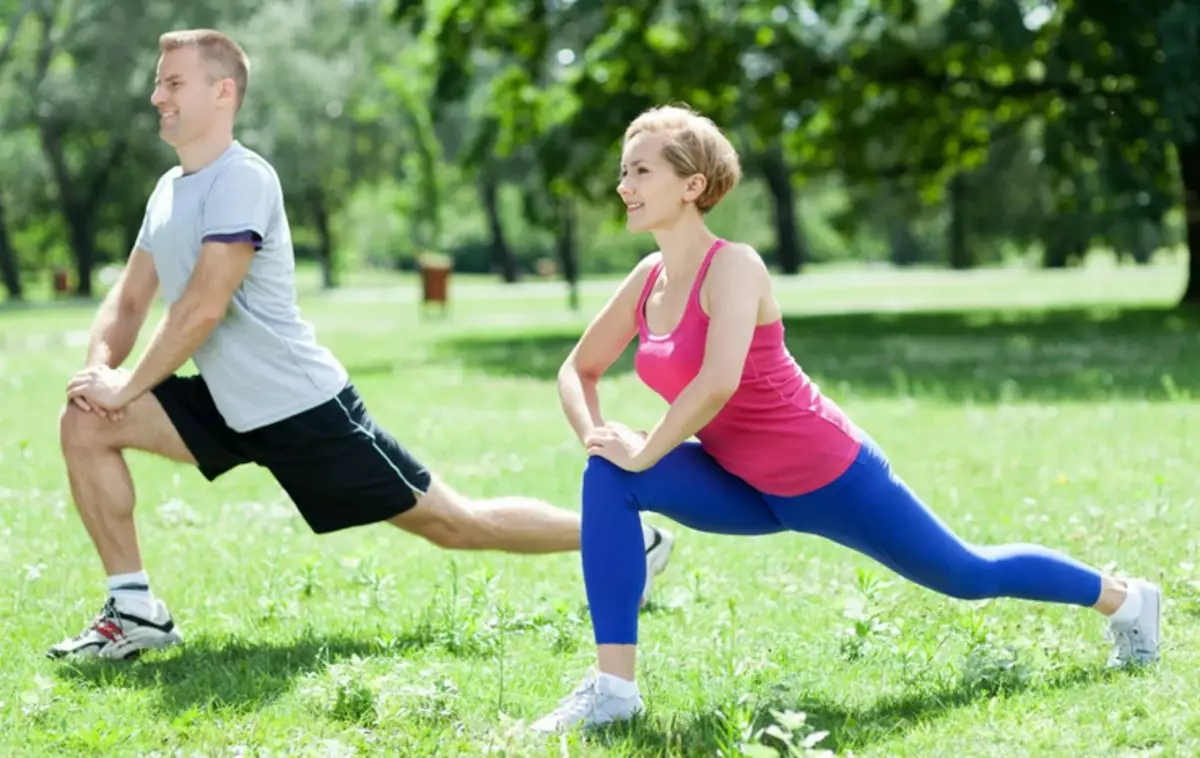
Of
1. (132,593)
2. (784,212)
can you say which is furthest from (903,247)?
(132,593)

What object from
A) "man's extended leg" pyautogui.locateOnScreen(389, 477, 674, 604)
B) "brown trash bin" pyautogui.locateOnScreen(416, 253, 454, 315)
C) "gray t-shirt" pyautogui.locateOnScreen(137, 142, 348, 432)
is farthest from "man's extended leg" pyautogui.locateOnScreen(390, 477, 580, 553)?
"brown trash bin" pyautogui.locateOnScreen(416, 253, 454, 315)

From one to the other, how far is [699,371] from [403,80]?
5307cm

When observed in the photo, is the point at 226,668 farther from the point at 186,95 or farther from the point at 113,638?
the point at 186,95

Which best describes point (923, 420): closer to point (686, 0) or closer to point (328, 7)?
point (686, 0)

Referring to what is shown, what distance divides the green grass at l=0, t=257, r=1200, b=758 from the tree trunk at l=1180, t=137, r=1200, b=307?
14.6m

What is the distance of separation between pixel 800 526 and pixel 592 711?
0.83m

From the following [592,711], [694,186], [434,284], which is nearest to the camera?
[592,711]

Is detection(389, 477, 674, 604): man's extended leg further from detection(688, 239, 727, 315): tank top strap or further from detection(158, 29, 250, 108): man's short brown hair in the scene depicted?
detection(158, 29, 250, 108): man's short brown hair

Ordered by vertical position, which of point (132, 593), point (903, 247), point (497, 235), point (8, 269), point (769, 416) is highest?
point (769, 416)

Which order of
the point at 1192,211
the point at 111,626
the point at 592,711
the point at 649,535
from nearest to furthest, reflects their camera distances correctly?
the point at 592,711
the point at 111,626
the point at 649,535
the point at 1192,211

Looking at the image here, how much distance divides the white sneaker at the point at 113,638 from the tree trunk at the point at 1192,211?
22.2 m

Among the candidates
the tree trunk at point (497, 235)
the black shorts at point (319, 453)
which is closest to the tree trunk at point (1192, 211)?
the black shorts at point (319, 453)

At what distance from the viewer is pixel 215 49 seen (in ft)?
16.8

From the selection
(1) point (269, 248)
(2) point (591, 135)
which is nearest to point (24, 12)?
(2) point (591, 135)
